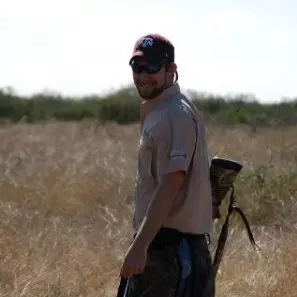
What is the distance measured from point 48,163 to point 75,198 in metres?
2.51

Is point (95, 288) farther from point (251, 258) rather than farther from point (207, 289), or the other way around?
point (207, 289)

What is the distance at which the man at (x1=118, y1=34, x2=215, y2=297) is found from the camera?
134 inches

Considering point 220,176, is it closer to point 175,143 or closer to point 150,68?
point 175,143

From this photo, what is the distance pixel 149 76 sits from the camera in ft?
11.6

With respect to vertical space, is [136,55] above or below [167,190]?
above

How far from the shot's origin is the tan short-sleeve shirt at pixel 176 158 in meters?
3.42

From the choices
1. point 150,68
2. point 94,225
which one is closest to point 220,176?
point 150,68

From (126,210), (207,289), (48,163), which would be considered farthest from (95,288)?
(48,163)

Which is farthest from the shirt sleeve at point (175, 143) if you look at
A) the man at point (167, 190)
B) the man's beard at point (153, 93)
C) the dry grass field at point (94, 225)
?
the dry grass field at point (94, 225)

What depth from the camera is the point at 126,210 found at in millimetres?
8508

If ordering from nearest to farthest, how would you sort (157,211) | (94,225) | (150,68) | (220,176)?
(157,211) → (150,68) → (220,176) → (94,225)

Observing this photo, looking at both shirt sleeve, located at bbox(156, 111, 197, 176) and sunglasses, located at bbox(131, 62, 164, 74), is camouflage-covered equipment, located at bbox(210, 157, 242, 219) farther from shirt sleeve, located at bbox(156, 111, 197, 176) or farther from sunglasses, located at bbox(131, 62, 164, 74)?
sunglasses, located at bbox(131, 62, 164, 74)

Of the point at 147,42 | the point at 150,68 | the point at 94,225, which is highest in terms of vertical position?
the point at 147,42

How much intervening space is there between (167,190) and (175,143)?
186 millimetres
